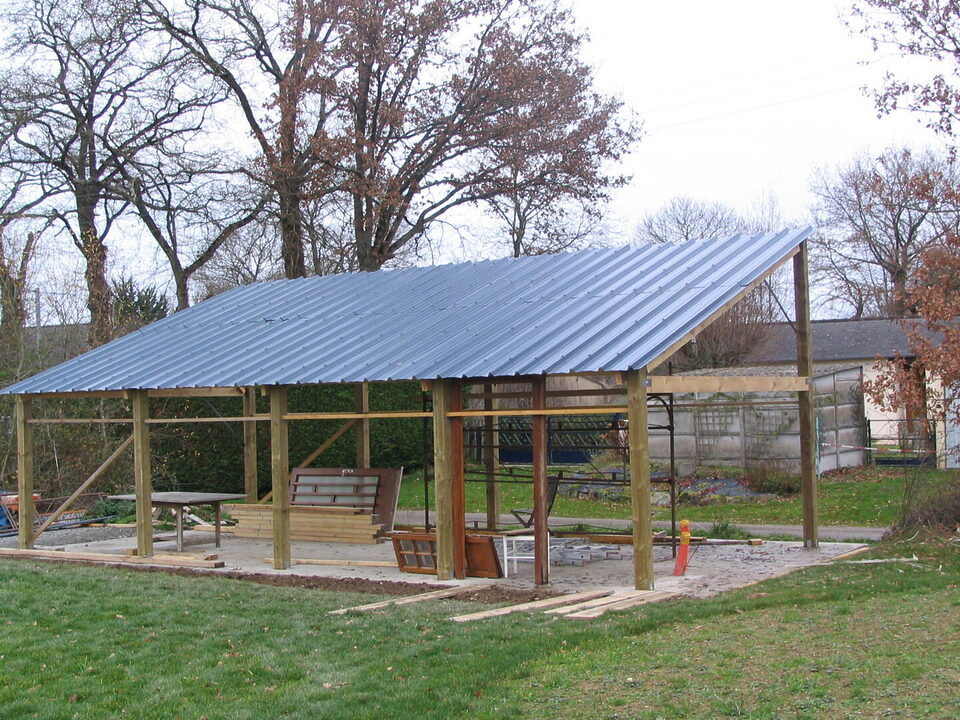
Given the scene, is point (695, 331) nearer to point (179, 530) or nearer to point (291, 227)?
point (179, 530)

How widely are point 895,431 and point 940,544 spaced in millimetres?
19486

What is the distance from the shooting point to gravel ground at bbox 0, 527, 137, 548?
1712 cm

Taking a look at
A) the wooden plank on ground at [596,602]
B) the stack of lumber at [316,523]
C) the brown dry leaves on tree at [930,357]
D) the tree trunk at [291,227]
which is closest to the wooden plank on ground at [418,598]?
the wooden plank on ground at [596,602]

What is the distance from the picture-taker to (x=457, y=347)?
1295 cm

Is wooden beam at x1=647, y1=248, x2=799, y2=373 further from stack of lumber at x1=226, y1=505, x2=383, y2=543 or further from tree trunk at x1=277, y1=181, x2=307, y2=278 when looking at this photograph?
tree trunk at x1=277, y1=181, x2=307, y2=278

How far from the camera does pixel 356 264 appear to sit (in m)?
28.7

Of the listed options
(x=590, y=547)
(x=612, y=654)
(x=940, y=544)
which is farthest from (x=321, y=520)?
(x=612, y=654)

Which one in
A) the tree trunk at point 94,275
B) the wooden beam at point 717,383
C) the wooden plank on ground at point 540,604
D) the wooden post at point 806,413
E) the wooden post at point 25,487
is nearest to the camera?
the wooden plank on ground at point 540,604

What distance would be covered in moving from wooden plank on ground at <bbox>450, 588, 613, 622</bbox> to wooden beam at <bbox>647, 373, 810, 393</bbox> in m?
2.13

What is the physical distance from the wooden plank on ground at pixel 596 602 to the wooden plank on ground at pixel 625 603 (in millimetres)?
78

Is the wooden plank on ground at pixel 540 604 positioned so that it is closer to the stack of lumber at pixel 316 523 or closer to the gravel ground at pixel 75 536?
the stack of lumber at pixel 316 523

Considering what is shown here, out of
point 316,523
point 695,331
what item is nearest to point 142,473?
point 316,523

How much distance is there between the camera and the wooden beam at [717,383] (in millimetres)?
11555

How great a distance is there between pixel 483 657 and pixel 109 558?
863 centimetres
